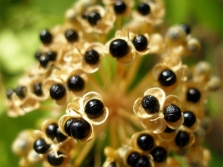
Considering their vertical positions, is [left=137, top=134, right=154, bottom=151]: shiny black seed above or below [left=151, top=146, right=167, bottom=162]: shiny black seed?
above

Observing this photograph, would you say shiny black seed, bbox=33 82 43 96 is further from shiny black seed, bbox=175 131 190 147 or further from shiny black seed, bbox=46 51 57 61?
shiny black seed, bbox=175 131 190 147

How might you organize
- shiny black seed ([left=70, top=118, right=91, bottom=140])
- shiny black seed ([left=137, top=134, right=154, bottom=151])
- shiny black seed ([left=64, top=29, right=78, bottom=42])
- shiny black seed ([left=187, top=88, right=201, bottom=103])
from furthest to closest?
shiny black seed ([left=64, top=29, right=78, bottom=42])
shiny black seed ([left=187, top=88, right=201, bottom=103])
shiny black seed ([left=137, top=134, right=154, bottom=151])
shiny black seed ([left=70, top=118, right=91, bottom=140])

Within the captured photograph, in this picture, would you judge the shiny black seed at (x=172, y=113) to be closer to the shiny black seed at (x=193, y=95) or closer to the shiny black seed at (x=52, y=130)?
the shiny black seed at (x=193, y=95)

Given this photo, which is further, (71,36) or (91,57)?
Result: (71,36)

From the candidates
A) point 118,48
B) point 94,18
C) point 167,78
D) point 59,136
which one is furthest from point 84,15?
point 59,136

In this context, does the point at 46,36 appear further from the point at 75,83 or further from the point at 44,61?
the point at 75,83

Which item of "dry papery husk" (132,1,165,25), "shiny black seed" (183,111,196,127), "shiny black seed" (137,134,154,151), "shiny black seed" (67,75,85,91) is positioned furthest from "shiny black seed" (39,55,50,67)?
"shiny black seed" (183,111,196,127)

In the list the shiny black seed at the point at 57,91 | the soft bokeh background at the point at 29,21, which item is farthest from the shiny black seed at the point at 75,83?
the soft bokeh background at the point at 29,21
